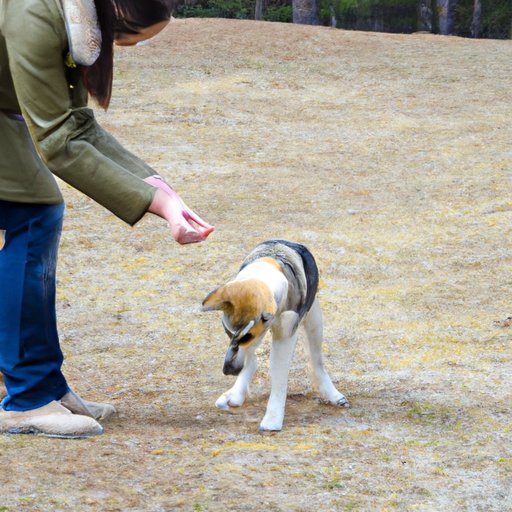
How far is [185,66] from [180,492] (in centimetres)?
1027

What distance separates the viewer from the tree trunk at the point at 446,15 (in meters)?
17.0

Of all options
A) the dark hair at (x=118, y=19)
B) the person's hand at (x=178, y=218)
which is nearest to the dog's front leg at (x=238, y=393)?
the person's hand at (x=178, y=218)

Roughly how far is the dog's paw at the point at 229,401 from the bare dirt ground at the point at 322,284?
0.04m

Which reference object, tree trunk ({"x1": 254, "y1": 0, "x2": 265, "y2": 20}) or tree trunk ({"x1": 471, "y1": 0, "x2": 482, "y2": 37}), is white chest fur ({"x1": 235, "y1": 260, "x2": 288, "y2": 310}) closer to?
tree trunk ({"x1": 471, "y1": 0, "x2": 482, "y2": 37})

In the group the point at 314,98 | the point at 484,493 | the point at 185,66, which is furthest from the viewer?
the point at 185,66

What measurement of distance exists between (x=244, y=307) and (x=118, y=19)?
1.17 metres

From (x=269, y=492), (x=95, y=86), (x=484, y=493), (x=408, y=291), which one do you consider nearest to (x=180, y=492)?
(x=269, y=492)

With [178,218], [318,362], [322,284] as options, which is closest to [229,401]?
[318,362]

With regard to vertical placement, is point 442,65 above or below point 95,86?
below

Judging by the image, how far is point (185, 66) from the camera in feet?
43.9

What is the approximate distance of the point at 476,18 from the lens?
17047 millimetres

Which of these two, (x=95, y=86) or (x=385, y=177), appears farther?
(x=385, y=177)

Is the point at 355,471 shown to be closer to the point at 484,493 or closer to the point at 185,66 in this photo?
the point at 484,493

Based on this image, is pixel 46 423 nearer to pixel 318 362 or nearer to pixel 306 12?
pixel 318 362
